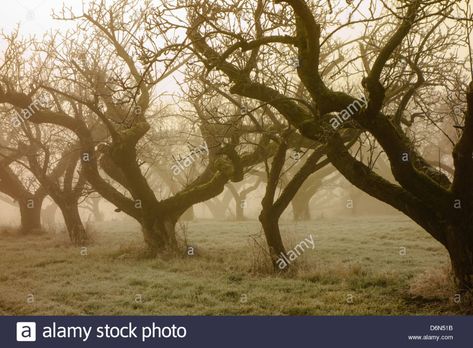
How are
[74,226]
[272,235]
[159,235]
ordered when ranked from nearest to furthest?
[272,235]
[159,235]
[74,226]

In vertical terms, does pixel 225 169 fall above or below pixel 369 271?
above

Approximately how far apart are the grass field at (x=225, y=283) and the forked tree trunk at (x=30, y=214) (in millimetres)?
8533

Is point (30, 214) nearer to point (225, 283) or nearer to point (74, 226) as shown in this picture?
point (74, 226)

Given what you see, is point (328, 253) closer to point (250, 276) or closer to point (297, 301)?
point (250, 276)

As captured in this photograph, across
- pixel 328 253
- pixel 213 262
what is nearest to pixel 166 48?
pixel 213 262

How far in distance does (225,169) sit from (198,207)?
50.6m

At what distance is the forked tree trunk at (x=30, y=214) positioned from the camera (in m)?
23.5

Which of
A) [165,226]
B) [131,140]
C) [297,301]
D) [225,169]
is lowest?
[297,301]

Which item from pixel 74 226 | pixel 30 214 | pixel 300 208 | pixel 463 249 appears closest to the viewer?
pixel 463 249

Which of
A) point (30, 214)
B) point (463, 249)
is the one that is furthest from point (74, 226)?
point (463, 249)

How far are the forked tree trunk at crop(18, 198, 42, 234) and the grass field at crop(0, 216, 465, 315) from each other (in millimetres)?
8533

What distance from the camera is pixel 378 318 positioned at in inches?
250

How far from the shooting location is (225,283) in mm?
9734

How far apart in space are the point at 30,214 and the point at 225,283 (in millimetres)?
17708
